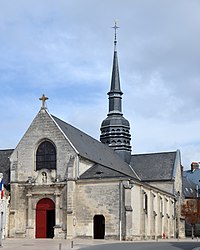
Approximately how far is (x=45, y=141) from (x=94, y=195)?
739cm

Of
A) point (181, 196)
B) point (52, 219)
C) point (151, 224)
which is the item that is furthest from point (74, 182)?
point (181, 196)

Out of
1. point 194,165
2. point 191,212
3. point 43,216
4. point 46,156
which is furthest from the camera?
point 194,165

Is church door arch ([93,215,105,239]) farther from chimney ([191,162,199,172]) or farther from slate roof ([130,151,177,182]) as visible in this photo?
chimney ([191,162,199,172])

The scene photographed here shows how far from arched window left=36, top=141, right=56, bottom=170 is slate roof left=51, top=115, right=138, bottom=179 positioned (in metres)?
2.03

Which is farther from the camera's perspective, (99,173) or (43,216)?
(43,216)

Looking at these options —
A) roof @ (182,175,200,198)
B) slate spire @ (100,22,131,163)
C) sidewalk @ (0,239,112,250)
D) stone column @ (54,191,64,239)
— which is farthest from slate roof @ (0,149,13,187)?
roof @ (182,175,200,198)

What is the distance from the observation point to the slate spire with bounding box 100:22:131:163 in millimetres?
66938

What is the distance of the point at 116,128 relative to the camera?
67.1 metres

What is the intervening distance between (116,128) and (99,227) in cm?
2320

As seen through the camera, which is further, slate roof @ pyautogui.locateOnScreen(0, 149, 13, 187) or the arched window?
slate roof @ pyautogui.locateOnScreen(0, 149, 13, 187)

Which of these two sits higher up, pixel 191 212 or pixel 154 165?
pixel 154 165

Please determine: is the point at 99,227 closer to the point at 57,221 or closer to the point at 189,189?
the point at 57,221

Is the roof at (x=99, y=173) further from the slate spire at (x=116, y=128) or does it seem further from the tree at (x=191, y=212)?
the tree at (x=191, y=212)

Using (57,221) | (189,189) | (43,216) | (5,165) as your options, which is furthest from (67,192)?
(189,189)
